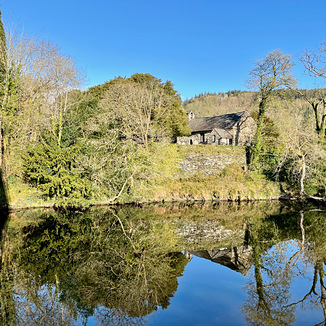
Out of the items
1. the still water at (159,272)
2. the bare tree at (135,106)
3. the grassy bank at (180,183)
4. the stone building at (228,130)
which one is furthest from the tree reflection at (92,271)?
the stone building at (228,130)

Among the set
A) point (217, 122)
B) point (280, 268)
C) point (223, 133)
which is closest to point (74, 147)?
point (280, 268)

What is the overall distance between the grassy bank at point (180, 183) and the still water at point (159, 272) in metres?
3.86

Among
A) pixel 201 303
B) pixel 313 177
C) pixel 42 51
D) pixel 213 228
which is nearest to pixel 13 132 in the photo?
pixel 42 51

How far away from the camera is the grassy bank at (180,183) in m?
17.8

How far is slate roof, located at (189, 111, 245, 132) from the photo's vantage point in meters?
39.1

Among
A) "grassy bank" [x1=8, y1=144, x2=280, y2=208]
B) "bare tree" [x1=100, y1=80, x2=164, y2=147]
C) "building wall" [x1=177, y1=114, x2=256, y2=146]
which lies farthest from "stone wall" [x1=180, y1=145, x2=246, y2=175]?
"building wall" [x1=177, y1=114, x2=256, y2=146]

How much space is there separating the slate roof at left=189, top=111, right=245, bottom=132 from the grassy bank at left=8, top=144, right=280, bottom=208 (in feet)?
40.2

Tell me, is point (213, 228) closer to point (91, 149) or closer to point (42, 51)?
point (91, 149)

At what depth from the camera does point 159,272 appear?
26.0 feet

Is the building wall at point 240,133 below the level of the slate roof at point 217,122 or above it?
below

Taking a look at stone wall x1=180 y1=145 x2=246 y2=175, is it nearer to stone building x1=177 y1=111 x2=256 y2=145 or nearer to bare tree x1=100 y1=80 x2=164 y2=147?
bare tree x1=100 y1=80 x2=164 y2=147

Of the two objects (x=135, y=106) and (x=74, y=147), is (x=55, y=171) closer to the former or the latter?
(x=74, y=147)

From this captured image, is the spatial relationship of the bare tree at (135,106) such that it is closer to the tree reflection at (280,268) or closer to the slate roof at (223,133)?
the slate roof at (223,133)

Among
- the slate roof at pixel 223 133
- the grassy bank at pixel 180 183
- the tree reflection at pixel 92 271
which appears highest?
the slate roof at pixel 223 133
